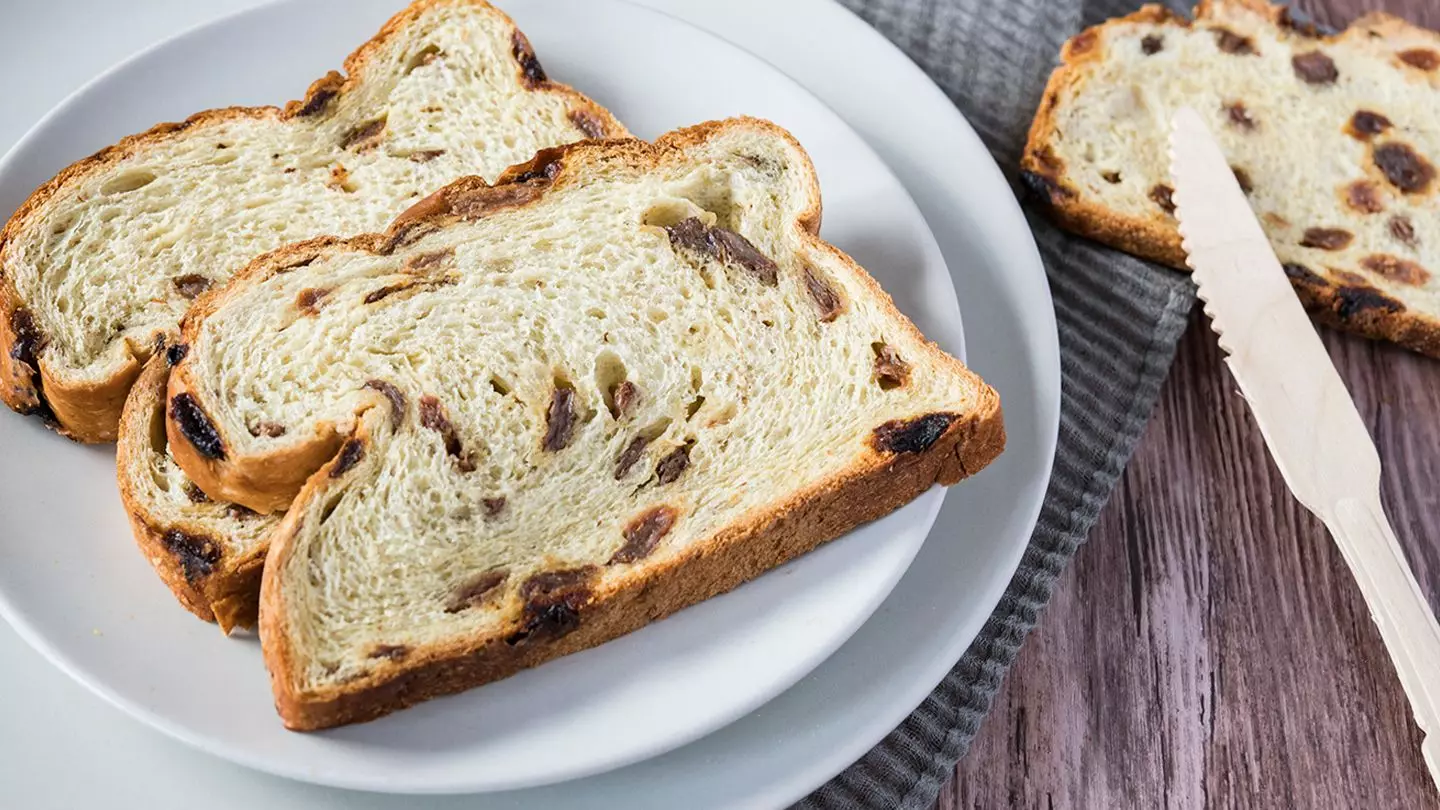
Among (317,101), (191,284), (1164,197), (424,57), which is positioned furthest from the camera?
(1164,197)

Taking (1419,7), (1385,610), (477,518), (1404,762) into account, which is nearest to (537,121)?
(477,518)

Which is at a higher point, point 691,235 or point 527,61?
point 527,61

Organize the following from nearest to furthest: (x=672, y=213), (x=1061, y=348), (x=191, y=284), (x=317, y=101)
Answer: (x=191, y=284) < (x=672, y=213) < (x=317, y=101) < (x=1061, y=348)

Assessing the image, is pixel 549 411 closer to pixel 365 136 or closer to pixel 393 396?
pixel 393 396

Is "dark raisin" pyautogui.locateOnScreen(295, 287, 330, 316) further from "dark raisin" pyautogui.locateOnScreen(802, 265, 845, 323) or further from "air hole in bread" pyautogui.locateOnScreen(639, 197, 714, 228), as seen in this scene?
"dark raisin" pyautogui.locateOnScreen(802, 265, 845, 323)

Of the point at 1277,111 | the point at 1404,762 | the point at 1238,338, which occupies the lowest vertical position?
the point at 1404,762

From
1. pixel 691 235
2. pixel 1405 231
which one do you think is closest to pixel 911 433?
pixel 691 235

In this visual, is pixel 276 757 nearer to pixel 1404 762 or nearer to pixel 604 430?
pixel 604 430

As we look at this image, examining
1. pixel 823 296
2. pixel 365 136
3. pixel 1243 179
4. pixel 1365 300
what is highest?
pixel 365 136
